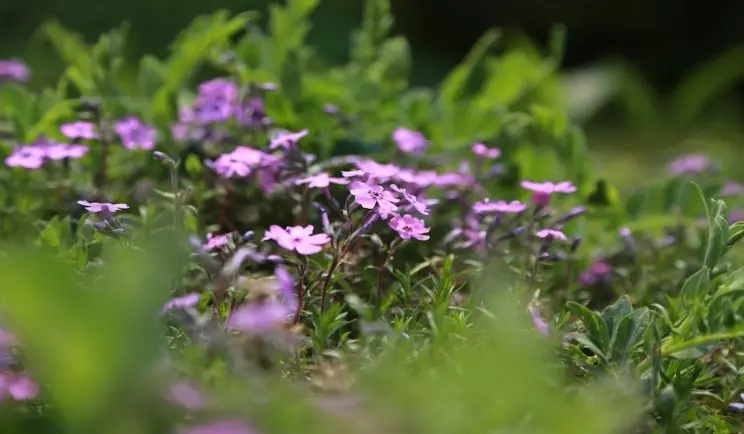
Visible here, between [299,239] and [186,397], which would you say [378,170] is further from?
[186,397]

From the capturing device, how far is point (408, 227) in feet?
3.95

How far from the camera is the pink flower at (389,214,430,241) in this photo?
1179 mm

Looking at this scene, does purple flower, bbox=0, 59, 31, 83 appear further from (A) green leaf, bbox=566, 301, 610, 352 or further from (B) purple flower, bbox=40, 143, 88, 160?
(A) green leaf, bbox=566, 301, 610, 352

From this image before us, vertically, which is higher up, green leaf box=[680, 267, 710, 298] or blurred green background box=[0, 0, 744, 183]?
blurred green background box=[0, 0, 744, 183]

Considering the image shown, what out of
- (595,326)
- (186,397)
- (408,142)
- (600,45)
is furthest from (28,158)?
(600,45)

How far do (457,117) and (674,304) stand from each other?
2.73ft

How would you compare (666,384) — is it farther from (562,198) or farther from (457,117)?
(457,117)

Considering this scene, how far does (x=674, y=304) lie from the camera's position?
119 cm

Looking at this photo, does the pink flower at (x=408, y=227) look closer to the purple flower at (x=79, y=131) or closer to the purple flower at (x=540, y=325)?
the purple flower at (x=540, y=325)

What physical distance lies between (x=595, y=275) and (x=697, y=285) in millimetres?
538

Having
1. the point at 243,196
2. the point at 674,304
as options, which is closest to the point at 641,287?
the point at 674,304

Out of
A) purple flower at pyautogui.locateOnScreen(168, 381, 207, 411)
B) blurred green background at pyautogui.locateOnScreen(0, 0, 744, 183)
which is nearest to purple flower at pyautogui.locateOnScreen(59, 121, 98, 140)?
purple flower at pyautogui.locateOnScreen(168, 381, 207, 411)

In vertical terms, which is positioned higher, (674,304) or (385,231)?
(385,231)

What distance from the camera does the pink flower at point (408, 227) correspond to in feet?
3.87
